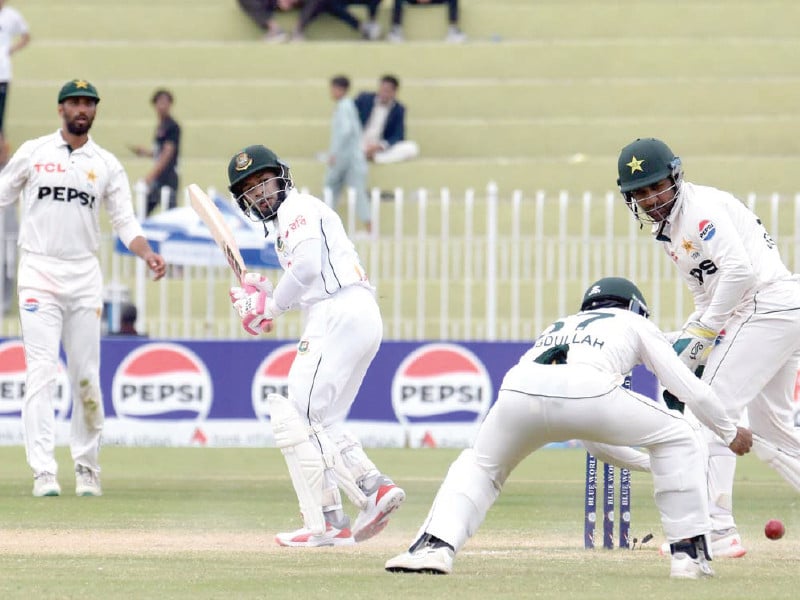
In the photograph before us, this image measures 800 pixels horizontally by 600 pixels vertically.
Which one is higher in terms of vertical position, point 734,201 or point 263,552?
point 734,201

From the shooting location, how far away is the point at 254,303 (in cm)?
873

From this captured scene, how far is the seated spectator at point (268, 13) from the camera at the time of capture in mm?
22688

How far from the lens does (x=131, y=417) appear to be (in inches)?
615

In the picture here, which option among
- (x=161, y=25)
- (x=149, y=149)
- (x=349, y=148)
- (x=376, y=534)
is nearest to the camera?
(x=376, y=534)

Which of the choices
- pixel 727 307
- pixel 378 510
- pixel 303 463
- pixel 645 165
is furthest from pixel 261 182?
pixel 727 307

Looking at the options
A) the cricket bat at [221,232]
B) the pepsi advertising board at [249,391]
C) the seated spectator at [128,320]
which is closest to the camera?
the cricket bat at [221,232]

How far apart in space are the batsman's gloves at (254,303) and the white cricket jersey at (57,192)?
216 cm

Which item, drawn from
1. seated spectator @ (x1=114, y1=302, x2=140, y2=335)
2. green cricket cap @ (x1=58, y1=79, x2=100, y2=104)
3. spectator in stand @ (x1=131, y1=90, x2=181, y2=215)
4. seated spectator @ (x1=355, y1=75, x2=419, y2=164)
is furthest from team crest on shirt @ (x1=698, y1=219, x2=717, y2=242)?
seated spectator @ (x1=355, y1=75, x2=419, y2=164)

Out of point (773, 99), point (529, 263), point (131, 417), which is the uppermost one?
point (773, 99)

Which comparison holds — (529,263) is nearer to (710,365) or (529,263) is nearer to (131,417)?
(131,417)

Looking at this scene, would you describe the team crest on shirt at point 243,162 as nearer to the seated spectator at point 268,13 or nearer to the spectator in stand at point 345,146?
the spectator in stand at point 345,146

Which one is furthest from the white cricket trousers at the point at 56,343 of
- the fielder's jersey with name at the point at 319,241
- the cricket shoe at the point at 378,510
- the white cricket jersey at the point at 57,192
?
the cricket shoe at the point at 378,510

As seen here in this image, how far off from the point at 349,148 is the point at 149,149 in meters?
3.21

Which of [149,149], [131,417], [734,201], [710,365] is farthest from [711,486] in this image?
[149,149]
